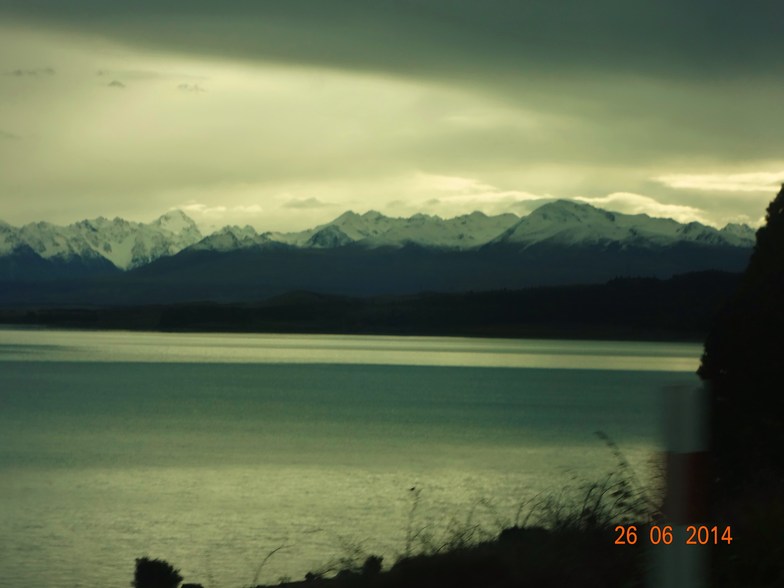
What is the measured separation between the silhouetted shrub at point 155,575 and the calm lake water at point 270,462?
1153 millimetres

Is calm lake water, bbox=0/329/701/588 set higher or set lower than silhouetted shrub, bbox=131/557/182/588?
higher

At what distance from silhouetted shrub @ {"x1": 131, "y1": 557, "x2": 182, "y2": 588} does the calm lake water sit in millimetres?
1153

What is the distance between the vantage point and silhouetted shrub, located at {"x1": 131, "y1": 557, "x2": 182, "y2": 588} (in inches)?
684

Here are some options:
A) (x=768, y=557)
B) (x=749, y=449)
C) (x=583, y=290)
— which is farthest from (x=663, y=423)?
(x=583, y=290)

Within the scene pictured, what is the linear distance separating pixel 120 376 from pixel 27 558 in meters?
76.3

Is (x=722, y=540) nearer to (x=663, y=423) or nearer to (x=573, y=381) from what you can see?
(x=663, y=423)

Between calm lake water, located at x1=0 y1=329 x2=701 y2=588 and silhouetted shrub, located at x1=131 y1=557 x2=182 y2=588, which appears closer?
silhouetted shrub, located at x1=131 y1=557 x2=182 y2=588

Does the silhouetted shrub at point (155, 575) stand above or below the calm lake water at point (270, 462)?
below

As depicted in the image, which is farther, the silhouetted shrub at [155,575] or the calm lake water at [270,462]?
the calm lake water at [270,462]

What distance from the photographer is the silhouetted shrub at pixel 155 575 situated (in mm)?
17375

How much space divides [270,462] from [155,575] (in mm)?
20194

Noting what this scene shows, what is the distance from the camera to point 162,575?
17656mm

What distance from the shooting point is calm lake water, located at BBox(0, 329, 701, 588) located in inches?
860

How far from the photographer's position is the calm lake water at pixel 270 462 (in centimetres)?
2184
